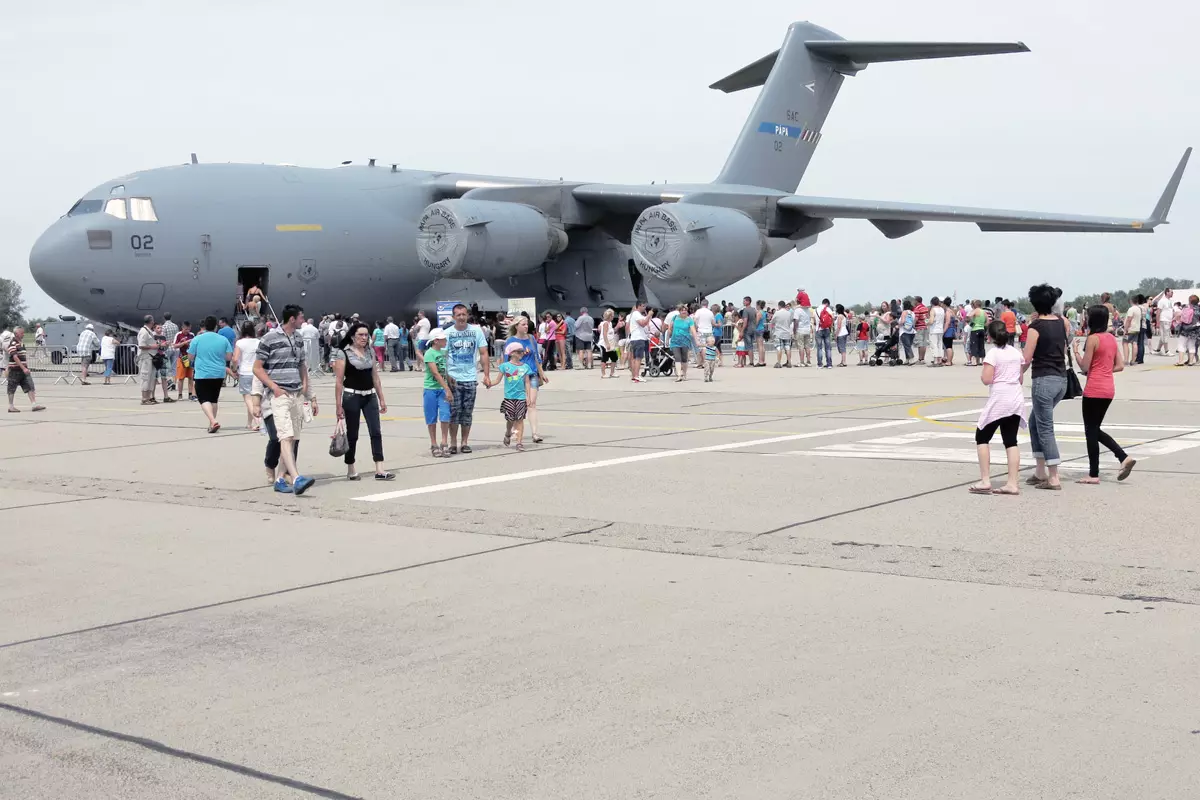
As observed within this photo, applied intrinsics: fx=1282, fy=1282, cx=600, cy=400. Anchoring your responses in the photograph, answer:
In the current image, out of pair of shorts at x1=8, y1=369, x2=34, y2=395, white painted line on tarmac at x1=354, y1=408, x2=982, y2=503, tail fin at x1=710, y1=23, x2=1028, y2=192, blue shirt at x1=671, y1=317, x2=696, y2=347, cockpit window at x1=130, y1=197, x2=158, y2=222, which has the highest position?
tail fin at x1=710, y1=23, x2=1028, y2=192

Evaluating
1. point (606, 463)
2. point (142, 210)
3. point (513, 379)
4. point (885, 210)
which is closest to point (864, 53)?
point (885, 210)

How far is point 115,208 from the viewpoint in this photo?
2467 centimetres

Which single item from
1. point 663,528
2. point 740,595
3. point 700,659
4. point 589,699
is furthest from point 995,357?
point 589,699

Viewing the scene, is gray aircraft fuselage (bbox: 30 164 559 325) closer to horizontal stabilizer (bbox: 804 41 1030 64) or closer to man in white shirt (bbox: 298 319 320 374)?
man in white shirt (bbox: 298 319 320 374)

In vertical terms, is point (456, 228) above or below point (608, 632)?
above

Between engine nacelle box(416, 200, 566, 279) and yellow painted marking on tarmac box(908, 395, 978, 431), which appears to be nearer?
yellow painted marking on tarmac box(908, 395, 978, 431)

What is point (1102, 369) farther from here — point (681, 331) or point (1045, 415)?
point (681, 331)

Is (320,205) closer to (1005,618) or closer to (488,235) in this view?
(488,235)

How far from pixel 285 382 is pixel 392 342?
61.6 feet

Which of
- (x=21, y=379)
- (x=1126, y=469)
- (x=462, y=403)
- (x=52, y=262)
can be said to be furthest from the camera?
(x=52, y=262)

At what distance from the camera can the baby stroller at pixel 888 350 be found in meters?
28.1

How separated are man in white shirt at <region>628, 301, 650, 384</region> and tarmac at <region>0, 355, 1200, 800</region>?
1162 centimetres

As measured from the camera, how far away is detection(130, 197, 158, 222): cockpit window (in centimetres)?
2475

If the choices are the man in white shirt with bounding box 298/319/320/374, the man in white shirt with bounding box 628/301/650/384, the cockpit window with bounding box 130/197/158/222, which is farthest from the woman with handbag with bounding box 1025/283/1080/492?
the cockpit window with bounding box 130/197/158/222
